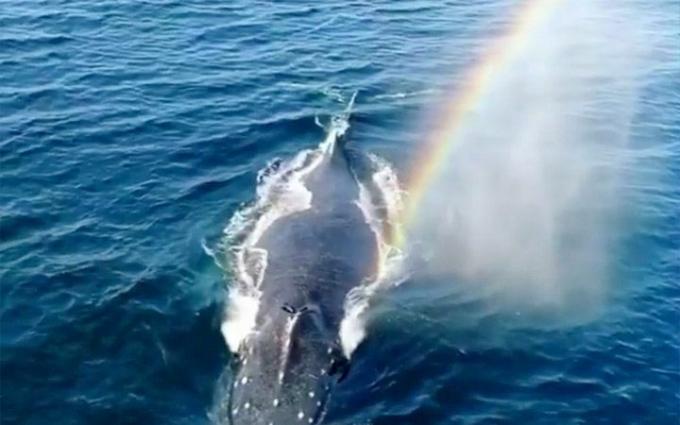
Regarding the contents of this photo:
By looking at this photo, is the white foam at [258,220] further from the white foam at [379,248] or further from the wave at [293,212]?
the white foam at [379,248]

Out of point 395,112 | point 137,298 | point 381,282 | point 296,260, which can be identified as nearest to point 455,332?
point 381,282

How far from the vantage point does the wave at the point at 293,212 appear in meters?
31.0

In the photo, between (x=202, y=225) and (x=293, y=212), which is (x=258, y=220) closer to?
(x=293, y=212)

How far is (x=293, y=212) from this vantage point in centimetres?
3706

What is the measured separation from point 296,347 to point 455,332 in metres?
6.65

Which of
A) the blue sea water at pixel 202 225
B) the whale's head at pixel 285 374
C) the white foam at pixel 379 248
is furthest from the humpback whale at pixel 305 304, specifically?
the blue sea water at pixel 202 225

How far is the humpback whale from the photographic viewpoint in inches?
1053

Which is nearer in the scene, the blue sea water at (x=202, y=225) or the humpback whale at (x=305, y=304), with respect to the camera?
the humpback whale at (x=305, y=304)

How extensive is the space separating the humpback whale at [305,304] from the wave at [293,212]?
0.30 m

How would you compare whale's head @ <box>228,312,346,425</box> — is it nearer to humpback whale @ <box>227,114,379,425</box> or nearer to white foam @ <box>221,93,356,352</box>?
humpback whale @ <box>227,114,379,425</box>

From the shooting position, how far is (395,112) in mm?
50438

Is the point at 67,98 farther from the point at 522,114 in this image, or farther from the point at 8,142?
the point at 522,114

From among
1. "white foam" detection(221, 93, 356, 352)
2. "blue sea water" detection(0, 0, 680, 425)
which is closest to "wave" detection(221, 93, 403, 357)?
"white foam" detection(221, 93, 356, 352)

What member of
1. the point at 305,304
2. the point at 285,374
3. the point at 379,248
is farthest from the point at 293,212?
the point at 285,374
